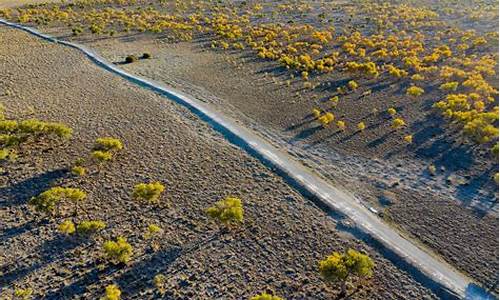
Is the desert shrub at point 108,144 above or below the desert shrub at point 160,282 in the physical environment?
above

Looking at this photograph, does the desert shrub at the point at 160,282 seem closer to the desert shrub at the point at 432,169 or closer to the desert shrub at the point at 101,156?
the desert shrub at the point at 101,156

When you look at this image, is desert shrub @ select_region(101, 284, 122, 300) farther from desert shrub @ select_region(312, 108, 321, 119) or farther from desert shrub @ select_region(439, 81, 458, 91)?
desert shrub @ select_region(439, 81, 458, 91)

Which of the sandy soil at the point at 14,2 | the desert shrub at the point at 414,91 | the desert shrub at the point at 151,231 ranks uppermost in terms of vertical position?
the sandy soil at the point at 14,2

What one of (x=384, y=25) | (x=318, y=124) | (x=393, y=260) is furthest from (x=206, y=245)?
(x=384, y=25)

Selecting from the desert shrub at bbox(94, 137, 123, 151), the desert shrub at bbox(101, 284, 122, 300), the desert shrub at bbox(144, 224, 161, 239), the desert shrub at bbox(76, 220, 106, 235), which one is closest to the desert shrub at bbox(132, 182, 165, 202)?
the desert shrub at bbox(144, 224, 161, 239)

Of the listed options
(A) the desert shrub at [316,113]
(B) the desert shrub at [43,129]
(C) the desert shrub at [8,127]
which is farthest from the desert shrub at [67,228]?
(A) the desert shrub at [316,113]

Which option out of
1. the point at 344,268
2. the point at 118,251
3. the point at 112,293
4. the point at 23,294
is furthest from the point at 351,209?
the point at 23,294
